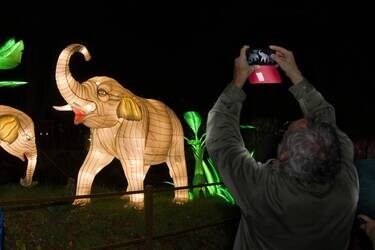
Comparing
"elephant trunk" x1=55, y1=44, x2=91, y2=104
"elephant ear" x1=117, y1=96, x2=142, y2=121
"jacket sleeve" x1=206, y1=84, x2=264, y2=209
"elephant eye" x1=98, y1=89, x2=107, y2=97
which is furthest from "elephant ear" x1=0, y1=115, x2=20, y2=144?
"jacket sleeve" x1=206, y1=84, x2=264, y2=209

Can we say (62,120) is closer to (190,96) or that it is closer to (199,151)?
(190,96)

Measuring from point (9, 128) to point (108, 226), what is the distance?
2470 mm

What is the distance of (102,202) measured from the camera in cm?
880

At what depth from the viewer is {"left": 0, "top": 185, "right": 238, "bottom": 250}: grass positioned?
6133 mm

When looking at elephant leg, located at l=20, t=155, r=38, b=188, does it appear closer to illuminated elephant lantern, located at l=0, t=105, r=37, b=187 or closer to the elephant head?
illuminated elephant lantern, located at l=0, t=105, r=37, b=187

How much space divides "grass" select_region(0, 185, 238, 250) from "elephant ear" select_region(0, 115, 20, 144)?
49.1 inches

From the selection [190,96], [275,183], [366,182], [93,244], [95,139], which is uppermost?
[275,183]

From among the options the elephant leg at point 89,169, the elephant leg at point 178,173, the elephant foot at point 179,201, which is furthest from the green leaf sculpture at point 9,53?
the elephant foot at point 179,201

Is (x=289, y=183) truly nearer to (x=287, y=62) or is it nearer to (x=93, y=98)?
(x=287, y=62)

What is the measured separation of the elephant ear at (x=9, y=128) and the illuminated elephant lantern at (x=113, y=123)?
0.77 metres

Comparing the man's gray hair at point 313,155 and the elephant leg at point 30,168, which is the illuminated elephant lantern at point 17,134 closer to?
the elephant leg at point 30,168

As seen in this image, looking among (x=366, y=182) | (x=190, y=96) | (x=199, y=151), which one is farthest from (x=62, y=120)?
(x=366, y=182)

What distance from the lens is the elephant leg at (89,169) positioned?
8078 millimetres

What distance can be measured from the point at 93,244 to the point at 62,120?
2398cm
